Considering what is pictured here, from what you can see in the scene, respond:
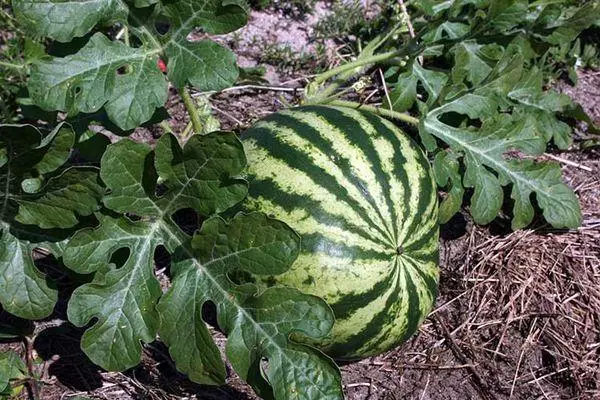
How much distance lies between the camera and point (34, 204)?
2.58 meters

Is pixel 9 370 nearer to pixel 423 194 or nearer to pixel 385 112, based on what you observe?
pixel 423 194

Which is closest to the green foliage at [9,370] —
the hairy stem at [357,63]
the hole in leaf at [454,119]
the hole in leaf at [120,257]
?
the hole in leaf at [120,257]

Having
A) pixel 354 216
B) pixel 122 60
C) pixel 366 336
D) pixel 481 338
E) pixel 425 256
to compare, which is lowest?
pixel 481 338

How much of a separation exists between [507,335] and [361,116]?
1126 mm

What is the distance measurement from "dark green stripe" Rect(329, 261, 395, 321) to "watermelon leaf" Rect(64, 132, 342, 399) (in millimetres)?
204

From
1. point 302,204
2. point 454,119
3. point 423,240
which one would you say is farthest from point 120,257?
point 454,119

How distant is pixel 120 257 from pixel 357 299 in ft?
2.78

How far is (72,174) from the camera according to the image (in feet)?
8.20

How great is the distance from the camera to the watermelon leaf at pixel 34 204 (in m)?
2.46

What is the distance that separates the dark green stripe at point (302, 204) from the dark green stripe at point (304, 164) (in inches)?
2.0

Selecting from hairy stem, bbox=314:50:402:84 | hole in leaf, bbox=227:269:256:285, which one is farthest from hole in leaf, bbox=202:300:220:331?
hairy stem, bbox=314:50:402:84

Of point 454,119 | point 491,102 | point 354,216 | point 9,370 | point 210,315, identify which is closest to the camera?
point 354,216

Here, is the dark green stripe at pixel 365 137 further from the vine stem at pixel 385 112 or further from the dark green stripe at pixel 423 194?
the vine stem at pixel 385 112

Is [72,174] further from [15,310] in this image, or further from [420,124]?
[420,124]
